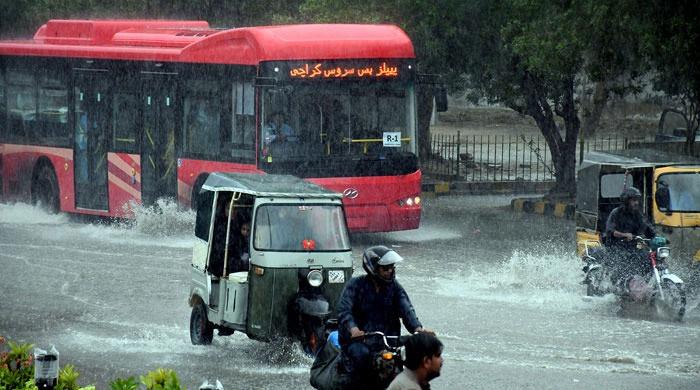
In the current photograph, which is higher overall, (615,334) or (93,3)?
(93,3)

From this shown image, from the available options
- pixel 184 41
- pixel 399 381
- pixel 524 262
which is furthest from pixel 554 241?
pixel 399 381

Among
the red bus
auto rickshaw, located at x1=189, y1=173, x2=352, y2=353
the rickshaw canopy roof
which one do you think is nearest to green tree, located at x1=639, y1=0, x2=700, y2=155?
the red bus

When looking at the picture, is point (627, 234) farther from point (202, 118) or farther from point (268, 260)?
point (202, 118)

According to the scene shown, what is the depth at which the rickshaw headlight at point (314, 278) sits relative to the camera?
11492 millimetres

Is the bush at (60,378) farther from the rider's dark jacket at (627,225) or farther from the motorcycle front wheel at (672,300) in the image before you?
the rider's dark jacket at (627,225)

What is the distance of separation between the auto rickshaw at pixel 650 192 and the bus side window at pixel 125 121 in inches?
322

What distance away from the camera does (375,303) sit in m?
8.30

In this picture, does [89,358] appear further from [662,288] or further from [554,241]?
[554,241]

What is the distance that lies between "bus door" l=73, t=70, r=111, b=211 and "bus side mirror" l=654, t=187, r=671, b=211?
10.4 meters

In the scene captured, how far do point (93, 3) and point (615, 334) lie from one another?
79.4ft

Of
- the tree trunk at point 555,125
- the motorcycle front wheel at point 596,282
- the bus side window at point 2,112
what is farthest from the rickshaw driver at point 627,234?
the bus side window at point 2,112

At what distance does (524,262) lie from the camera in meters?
17.4

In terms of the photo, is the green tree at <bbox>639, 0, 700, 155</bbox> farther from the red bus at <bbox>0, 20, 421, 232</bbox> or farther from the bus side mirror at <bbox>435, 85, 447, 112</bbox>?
the red bus at <bbox>0, 20, 421, 232</bbox>

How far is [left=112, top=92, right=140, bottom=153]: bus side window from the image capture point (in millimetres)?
22266
